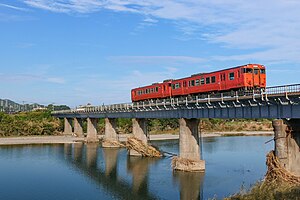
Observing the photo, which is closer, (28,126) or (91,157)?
(91,157)

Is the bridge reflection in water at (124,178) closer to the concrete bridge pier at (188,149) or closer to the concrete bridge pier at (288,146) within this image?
the concrete bridge pier at (188,149)

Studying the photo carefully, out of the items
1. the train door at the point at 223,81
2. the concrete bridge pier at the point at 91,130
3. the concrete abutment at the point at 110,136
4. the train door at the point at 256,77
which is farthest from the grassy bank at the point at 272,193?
the concrete bridge pier at the point at 91,130

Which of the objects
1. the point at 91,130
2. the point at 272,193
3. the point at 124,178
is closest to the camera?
the point at 272,193

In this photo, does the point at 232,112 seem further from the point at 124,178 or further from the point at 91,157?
the point at 91,157

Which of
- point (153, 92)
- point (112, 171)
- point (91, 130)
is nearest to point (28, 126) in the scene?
point (91, 130)

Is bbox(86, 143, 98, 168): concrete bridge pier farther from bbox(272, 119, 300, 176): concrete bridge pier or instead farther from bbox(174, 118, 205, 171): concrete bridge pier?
bbox(272, 119, 300, 176): concrete bridge pier

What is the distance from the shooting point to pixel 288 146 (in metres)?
30.0

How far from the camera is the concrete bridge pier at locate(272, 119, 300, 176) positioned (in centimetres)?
2988

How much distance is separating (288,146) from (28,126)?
97896 mm

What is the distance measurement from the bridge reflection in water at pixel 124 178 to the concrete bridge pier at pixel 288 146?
8.81 meters

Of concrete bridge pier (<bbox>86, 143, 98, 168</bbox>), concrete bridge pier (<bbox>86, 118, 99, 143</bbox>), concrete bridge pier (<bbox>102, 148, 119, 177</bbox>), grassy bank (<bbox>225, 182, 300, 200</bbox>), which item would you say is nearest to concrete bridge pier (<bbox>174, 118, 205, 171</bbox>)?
concrete bridge pier (<bbox>102, 148, 119, 177</bbox>)

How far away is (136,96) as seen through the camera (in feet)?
232

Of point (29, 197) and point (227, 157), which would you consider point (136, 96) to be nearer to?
point (227, 157)

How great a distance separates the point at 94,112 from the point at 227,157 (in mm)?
38874
